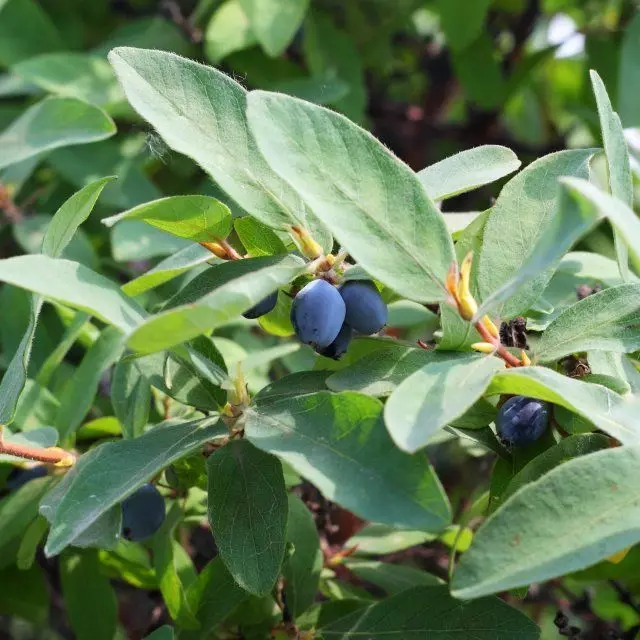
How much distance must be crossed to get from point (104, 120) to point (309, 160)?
0.69 m

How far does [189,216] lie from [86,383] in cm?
35

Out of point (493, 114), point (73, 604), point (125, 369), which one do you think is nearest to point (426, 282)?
point (125, 369)

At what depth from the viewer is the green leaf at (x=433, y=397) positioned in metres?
0.62

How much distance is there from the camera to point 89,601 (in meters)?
1.17

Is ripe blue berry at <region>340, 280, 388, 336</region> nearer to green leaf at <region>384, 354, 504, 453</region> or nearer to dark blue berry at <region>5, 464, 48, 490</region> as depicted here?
green leaf at <region>384, 354, 504, 453</region>

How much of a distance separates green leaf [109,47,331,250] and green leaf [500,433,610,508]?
28 centimetres

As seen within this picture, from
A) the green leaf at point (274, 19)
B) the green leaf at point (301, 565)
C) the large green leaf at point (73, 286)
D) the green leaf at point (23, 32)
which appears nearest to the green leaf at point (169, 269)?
the large green leaf at point (73, 286)

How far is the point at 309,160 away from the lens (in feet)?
2.30

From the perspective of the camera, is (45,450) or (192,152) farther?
(45,450)

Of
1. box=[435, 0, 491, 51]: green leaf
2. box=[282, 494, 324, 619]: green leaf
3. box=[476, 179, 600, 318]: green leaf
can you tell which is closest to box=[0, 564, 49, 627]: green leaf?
box=[282, 494, 324, 619]: green leaf

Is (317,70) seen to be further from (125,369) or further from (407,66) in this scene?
(125,369)

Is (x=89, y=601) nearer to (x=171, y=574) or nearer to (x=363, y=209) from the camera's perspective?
(x=171, y=574)

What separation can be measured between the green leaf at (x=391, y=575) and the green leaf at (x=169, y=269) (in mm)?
459

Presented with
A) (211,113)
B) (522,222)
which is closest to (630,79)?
(522,222)
